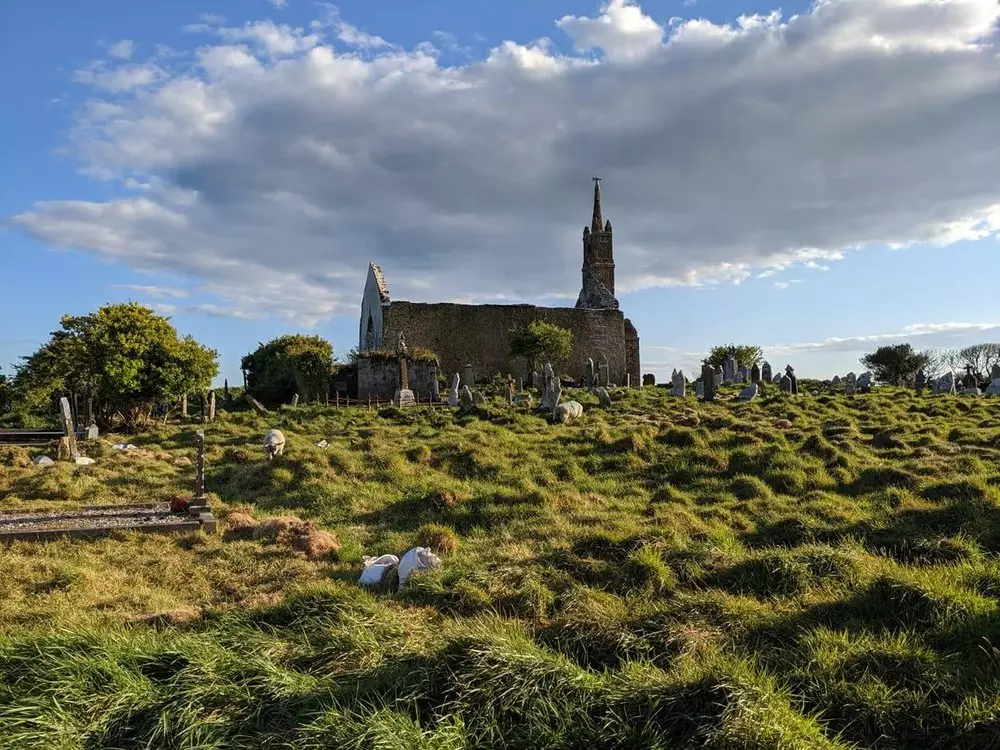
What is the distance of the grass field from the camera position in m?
3.97

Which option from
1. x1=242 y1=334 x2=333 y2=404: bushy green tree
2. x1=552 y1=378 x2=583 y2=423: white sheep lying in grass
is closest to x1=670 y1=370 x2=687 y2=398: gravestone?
x1=552 y1=378 x2=583 y2=423: white sheep lying in grass

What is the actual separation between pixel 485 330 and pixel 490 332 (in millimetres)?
326

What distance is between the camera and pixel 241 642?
5.08m

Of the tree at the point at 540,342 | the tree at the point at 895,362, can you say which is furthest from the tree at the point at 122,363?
the tree at the point at 895,362

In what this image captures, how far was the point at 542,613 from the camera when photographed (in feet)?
19.7

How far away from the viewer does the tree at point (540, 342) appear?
119 ft

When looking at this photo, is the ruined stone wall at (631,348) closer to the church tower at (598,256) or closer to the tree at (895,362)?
the church tower at (598,256)

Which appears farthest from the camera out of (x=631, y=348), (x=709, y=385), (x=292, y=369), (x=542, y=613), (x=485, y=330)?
(x=631, y=348)

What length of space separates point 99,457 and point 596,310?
3113 cm

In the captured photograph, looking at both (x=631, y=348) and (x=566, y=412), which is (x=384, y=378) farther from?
(x=631, y=348)

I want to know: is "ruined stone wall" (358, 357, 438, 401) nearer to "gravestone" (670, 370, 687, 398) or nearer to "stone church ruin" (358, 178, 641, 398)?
"stone church ruin" (358, 178, 641, 398)

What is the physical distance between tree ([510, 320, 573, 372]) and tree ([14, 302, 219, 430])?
1748 centimetres

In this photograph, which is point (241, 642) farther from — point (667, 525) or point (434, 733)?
point (667, 525)

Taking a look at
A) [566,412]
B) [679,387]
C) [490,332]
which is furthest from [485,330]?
[566,412]
